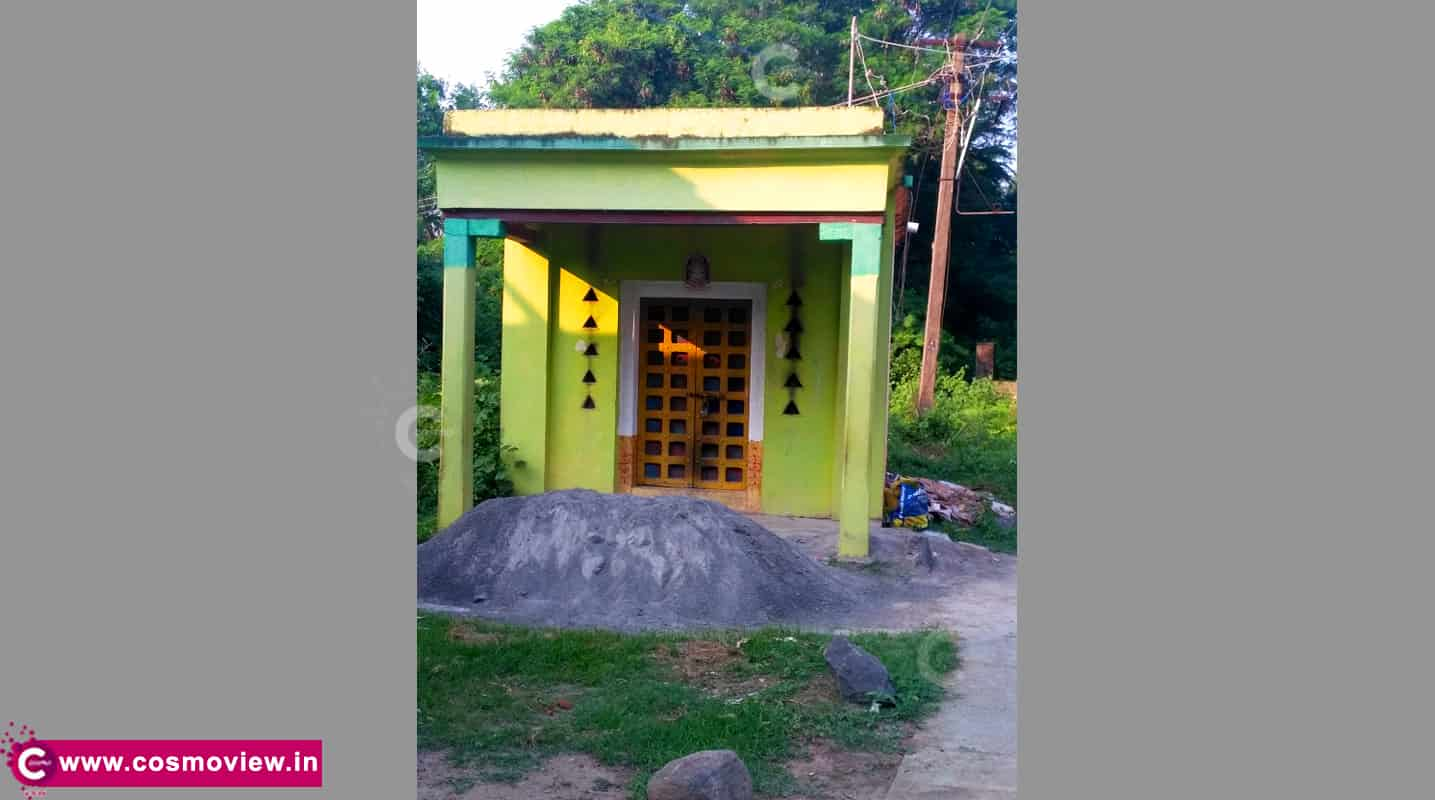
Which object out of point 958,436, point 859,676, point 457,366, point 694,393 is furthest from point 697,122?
point 958,436

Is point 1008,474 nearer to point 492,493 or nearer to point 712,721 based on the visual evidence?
point 492,493

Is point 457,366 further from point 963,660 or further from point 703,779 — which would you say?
point 703,779

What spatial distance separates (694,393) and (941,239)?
753 centimetres

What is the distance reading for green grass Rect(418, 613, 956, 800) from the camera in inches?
201

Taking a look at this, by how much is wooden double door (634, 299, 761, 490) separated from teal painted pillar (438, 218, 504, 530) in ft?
8.46

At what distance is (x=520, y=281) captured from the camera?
1198 cm

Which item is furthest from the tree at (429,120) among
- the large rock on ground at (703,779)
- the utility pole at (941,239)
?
the large rock on ground at (703,779)

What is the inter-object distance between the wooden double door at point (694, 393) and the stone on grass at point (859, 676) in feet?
19.6

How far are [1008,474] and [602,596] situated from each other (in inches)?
347

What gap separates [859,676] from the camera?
595 cm

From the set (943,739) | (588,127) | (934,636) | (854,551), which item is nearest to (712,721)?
(943,739)

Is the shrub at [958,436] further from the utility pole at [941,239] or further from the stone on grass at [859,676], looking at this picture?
the stone on grass at [859,676]

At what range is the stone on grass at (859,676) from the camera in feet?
19.3
